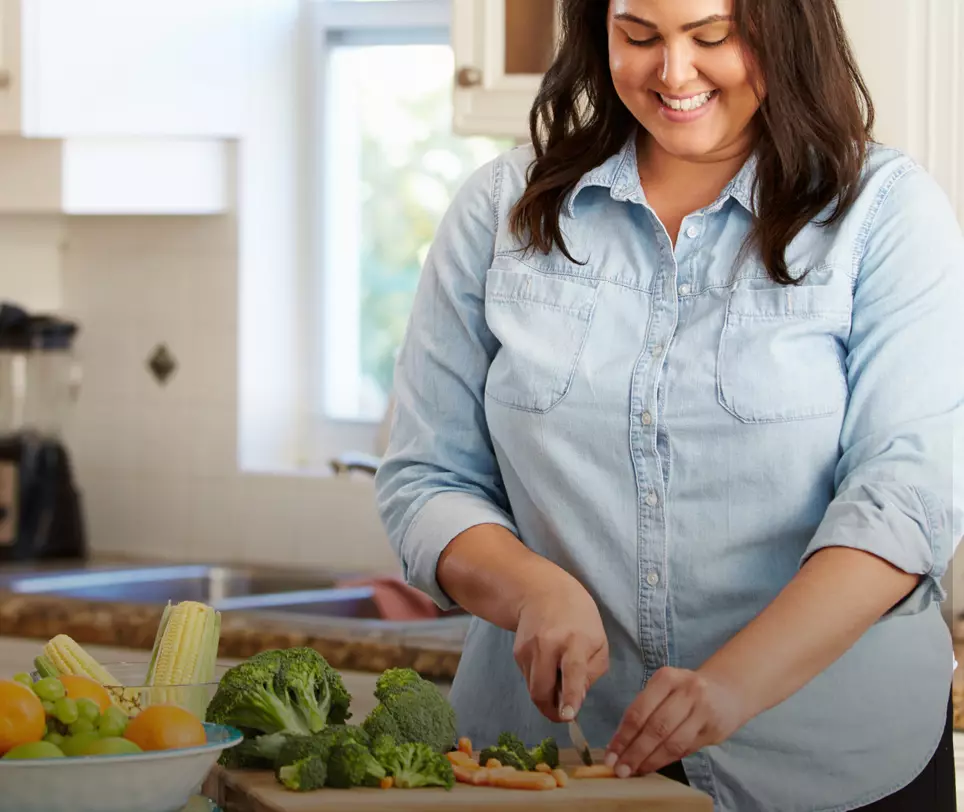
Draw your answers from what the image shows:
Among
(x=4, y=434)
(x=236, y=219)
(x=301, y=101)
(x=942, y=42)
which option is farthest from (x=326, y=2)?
(x=942, y=42)

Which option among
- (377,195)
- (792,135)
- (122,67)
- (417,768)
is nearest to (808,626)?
(417,768)

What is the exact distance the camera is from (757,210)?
128 centimetres

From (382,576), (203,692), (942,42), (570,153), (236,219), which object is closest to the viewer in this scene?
(203,692)

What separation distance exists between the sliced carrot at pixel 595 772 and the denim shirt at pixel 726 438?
0.22 metres

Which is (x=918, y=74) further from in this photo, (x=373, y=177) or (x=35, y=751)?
(x=373, y=177)

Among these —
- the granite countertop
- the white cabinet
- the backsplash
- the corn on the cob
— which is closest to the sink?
the backsplash

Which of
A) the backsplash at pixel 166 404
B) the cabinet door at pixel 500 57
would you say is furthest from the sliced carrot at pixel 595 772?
the backsplash at pixel 166 404

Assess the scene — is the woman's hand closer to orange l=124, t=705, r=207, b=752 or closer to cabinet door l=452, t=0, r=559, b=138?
orange l=124, t=705, r=207, b=752

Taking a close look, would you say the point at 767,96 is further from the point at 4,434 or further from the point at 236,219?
the point at 4,434

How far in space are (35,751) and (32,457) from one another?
2.31m

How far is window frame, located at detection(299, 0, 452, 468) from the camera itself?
3.22 m

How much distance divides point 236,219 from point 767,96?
2023 millimetres

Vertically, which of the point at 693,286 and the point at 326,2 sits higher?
the point at 326,2

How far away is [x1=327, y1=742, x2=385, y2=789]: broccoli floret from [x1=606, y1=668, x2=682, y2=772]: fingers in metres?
0.17
